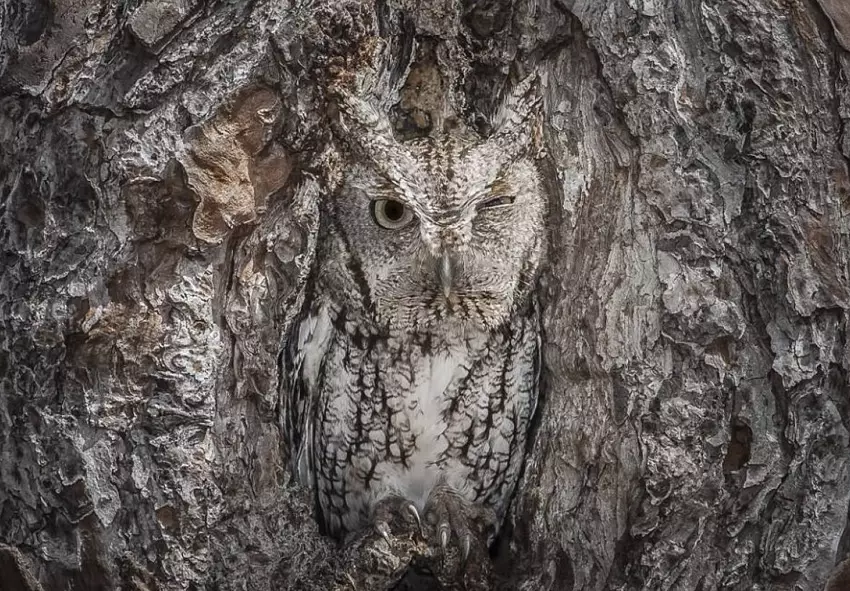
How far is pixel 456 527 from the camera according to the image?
7.22ft

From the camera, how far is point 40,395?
179 cm

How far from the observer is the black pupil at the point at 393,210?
2.01m

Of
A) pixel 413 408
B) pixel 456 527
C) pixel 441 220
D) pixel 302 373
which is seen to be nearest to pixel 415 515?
pixel 456 527

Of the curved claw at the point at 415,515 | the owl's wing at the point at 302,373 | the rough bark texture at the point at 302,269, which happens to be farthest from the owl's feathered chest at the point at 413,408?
the rough bark texture at the point at 302,269

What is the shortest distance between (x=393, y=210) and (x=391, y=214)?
14 mm

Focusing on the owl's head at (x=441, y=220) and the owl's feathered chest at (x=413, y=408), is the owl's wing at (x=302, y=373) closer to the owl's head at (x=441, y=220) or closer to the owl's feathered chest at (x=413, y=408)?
the owl's feathered chest at (x=413, y=408)

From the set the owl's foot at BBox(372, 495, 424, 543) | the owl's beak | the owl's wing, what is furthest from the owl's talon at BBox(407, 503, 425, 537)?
the owl's beak

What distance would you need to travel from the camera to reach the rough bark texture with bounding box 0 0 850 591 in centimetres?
177

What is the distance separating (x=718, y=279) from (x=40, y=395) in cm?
145

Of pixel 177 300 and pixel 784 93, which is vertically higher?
pixel 784 93

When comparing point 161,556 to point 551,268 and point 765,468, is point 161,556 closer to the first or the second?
point 551,268

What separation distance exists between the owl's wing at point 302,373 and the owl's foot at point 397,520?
0.23 metres

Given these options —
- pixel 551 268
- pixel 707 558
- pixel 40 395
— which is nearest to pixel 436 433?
pixel 551 268

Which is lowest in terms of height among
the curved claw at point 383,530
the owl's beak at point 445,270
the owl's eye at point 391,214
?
the curved claw at point 383,530
